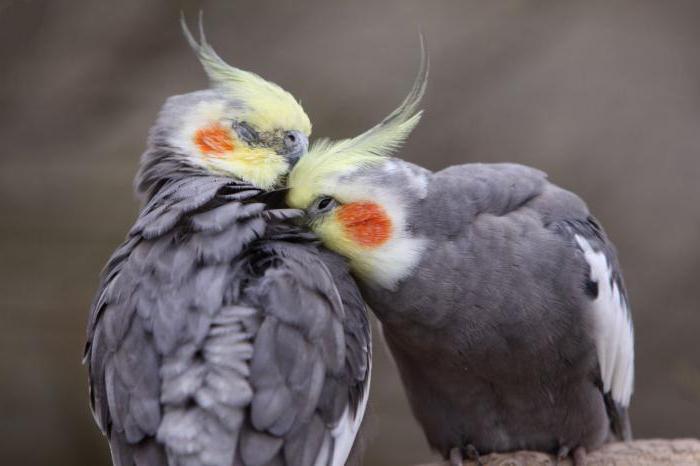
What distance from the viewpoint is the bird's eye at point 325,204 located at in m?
2.33

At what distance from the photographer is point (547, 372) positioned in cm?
256

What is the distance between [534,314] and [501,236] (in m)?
0.23

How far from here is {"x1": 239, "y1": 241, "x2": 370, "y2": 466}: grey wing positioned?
2033 millimetres

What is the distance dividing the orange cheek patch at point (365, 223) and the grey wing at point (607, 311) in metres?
0.54

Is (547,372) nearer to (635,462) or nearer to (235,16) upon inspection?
(635,462)

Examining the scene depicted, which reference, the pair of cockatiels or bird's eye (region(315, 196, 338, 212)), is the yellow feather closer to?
the pair of cockatiels

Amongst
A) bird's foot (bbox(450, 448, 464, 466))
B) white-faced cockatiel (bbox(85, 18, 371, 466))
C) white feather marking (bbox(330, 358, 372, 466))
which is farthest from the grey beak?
bird's foot (bbox(450, 448, 464, 466))

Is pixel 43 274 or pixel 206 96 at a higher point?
pixel 206 96

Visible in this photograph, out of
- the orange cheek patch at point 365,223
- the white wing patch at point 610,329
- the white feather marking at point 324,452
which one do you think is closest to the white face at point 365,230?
the orange cheek patch at point 365,223

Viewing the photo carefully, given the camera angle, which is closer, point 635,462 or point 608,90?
point 635,462

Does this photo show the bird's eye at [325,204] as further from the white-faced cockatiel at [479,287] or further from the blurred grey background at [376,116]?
the blurred grey background at [376,116]

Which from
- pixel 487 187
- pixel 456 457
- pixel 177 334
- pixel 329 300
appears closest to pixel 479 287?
pixel 487 187

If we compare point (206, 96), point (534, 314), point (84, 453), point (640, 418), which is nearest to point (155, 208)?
point (206, 96)

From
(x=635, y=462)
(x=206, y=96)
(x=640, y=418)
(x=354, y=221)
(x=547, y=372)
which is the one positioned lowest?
(x=640, y=418)
